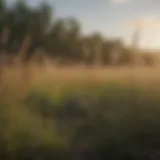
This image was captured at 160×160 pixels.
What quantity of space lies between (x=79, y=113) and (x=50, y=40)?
22cm

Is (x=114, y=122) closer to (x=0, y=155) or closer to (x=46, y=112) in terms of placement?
(x=46, y=112)

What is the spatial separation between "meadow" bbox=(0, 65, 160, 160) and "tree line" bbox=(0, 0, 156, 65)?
37 millimetres

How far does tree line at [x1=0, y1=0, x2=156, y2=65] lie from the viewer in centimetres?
113

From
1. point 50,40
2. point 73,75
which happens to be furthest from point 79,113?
point 50,40

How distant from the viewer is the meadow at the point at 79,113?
42.9 inches

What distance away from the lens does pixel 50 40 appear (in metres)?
1.14

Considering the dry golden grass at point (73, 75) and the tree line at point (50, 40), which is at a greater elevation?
the tree line at point (50, 40)

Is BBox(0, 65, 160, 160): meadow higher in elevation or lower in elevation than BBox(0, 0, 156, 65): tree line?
lower

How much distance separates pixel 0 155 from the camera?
1.10m

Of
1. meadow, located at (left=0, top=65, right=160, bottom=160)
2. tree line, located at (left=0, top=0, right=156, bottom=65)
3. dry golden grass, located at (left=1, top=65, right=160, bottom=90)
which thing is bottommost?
meadow, located at (left=0, top=65, right=160, bottom=160)

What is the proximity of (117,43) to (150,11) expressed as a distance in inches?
5.0

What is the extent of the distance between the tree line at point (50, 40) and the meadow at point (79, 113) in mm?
37

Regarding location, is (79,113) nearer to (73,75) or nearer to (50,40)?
(73,75)

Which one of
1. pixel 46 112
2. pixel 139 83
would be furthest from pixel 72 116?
pixel 139 83
